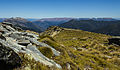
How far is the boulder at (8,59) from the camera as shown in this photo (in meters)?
6.91

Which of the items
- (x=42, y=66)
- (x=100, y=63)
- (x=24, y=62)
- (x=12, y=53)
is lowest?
(x=100, y=63)

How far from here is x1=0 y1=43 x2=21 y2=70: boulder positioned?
22.7ft

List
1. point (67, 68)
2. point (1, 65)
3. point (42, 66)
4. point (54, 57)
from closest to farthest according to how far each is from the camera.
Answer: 1. point (1, 65)
2. point (42, 66)
3. point (67, 68)
4. point (54, 57)

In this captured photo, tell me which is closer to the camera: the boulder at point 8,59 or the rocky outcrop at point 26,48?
the boulder at point 8,59

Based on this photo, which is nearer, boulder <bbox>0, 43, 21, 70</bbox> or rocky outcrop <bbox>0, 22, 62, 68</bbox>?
boulder <bbox>0, 43, 21, 70</bbox>

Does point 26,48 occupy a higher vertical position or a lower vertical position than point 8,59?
lower

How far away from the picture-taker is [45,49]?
44.6ft

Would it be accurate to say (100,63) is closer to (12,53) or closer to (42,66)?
(42,66)

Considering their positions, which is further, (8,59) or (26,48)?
(26,48)

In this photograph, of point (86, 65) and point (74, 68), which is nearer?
point (74, 68)

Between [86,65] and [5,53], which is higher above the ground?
[5,53]

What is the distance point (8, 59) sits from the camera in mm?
7086

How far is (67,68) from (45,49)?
13.5ft

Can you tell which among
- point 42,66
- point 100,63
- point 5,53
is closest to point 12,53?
point 5,53
